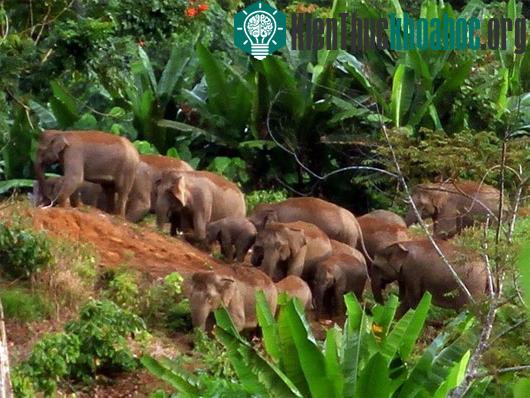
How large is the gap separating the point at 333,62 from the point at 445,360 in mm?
11836

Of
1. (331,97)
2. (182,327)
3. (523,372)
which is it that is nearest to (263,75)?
(331,97)

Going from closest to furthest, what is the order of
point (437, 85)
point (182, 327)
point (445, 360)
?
point (445, 360) < point (182, 327) < point (437, 85)

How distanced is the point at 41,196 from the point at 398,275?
3607mm

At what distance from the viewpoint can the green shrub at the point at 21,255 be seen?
10250mm

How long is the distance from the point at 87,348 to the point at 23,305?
2.64 feet

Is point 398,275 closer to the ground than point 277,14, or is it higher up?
closer to the ground

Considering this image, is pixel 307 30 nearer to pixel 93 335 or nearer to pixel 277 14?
pixel 277 14

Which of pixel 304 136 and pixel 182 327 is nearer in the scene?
pixel 182 327

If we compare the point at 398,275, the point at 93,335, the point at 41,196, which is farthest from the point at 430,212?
the point at 93,335

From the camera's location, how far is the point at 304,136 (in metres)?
18.5

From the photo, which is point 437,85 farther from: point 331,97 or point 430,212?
point 430,212

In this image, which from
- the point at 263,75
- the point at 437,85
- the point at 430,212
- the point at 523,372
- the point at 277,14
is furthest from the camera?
the point at 277,14

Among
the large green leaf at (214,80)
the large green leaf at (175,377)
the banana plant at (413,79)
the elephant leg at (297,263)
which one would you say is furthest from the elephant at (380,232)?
the large green leaf at (175,377)

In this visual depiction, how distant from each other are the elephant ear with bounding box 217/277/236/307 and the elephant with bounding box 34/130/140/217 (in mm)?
3196
